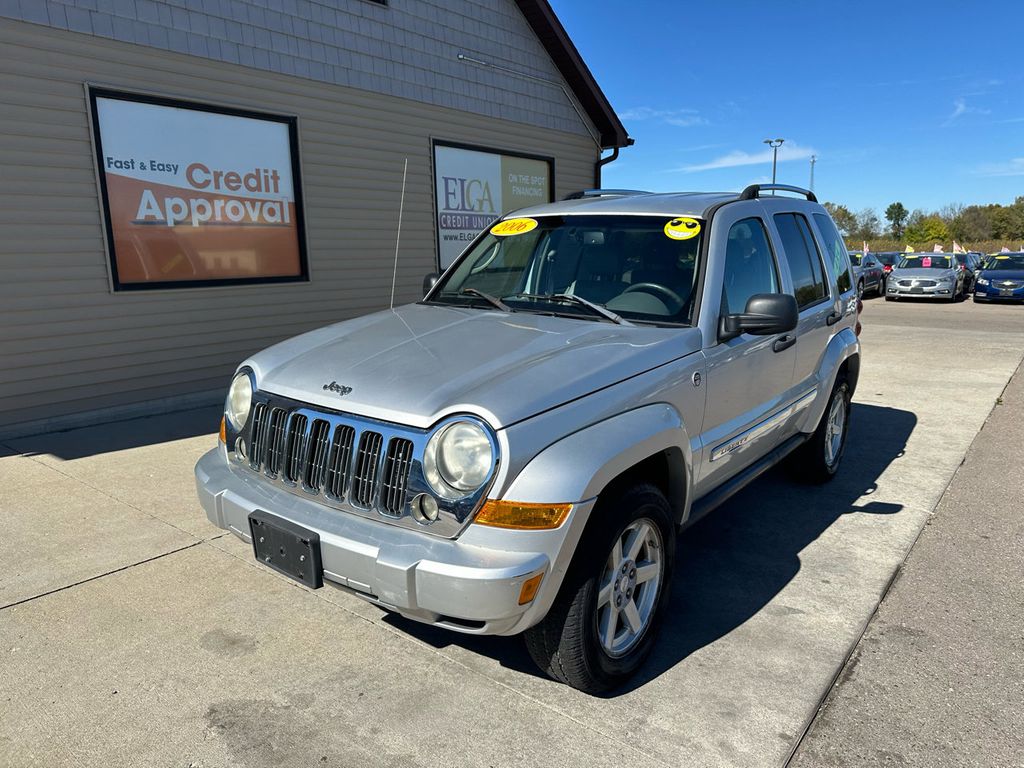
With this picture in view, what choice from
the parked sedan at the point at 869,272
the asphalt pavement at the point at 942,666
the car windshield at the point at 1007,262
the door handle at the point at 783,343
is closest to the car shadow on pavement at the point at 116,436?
the door handle at the point at 783,343

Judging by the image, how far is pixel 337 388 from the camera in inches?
111

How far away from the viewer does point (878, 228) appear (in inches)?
3627

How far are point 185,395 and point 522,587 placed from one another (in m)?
6.30

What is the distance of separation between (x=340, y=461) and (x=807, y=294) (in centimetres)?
317

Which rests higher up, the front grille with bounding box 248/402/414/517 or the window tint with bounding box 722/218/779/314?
the window tint with bounding box 722/218/779/314

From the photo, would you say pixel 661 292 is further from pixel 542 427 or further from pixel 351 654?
pixel 351 654

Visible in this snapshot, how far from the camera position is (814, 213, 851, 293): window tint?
5098 mm

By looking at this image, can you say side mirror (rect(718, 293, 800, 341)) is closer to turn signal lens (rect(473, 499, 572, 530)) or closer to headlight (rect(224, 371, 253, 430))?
turn signal lens (rect(473, 499, 572, 530))

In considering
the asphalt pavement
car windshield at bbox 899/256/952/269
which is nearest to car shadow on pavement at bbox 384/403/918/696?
the asphalt pavement

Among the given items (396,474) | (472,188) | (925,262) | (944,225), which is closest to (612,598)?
(396,474)

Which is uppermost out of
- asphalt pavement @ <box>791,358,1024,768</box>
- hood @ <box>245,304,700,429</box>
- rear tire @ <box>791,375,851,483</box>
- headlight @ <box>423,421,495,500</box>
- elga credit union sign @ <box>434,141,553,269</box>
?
elga credit union sign @ <box>434,141,553,269</box>

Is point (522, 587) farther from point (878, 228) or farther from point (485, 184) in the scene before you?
point (878, 228)

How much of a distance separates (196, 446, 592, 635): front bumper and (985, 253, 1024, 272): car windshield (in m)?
24.8

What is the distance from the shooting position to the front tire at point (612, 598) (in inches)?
102
